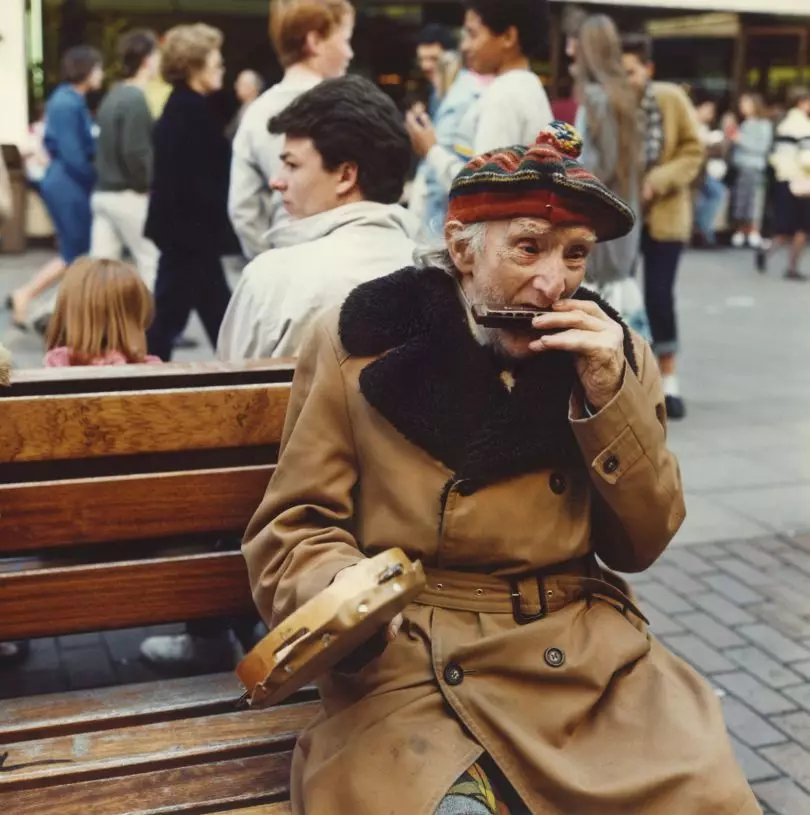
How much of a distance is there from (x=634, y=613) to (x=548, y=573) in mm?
229

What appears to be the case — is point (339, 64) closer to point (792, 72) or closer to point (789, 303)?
point (789, 303)

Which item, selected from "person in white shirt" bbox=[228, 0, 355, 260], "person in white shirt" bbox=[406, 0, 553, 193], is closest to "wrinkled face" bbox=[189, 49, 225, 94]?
"person in white shirt" bbox=[228, 0, 355, 260]

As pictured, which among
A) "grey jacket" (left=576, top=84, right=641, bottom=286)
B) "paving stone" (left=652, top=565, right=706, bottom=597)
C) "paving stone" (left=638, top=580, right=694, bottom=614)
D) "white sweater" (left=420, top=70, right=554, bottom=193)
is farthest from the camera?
"grey jacket" (left=576, top=84, right=641, bottom=286)

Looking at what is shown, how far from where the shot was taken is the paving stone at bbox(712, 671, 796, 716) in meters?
3.81

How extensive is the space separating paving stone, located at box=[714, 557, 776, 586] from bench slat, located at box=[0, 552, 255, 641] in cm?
239

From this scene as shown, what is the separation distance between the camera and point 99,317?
12.5 ft

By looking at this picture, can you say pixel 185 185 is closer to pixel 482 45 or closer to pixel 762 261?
pixel 482 45

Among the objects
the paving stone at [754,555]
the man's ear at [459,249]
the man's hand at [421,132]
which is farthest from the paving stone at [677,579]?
the man's ear at [459,249]

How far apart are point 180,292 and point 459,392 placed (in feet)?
14.4

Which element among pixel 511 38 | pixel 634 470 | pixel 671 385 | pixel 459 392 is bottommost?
pixel 671 385

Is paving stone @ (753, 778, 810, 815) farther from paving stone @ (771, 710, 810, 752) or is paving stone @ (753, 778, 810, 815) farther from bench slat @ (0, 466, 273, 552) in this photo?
bench slat @ (0, 466, 273, 552)

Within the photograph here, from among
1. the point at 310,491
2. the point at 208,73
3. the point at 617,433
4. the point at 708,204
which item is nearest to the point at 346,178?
the point at 310,491

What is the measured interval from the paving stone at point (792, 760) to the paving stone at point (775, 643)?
61 centimetres

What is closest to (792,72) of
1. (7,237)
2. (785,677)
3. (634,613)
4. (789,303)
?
(789,303)
